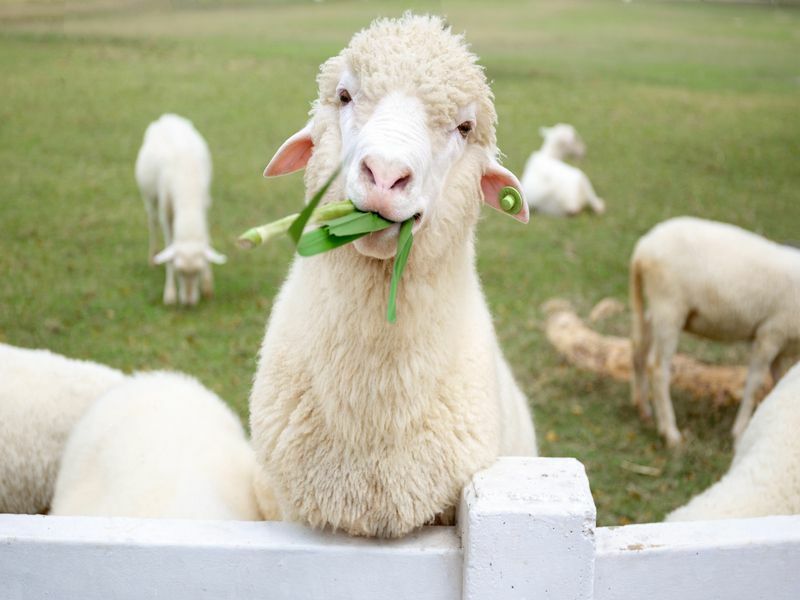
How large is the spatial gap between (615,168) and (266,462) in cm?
1168

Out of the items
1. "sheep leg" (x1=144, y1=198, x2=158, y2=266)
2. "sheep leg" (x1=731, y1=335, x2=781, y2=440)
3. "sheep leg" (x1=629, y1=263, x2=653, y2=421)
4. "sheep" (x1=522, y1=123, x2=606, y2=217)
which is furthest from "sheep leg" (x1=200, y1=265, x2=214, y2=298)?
"sheep" (x1=522, y1=123, x2=606, y2=217)

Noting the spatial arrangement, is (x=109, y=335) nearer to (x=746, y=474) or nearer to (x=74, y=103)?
(x=746, y=474)

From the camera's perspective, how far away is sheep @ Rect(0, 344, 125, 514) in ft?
11.8

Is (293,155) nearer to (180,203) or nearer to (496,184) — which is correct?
(496,184)

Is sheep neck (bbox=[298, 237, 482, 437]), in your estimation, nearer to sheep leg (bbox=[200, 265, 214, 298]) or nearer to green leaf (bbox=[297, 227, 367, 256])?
green leaf (bbox=[297, 227, 367, 256])

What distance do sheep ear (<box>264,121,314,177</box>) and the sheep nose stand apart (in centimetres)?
62

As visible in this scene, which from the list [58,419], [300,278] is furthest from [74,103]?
[300,278]

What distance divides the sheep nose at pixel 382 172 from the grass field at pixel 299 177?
10.6 ft

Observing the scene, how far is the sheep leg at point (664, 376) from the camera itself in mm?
5730

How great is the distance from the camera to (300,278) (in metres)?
2.60

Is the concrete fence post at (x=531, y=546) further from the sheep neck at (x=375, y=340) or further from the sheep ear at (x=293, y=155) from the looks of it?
the sheep ear at (x=293, y=155)

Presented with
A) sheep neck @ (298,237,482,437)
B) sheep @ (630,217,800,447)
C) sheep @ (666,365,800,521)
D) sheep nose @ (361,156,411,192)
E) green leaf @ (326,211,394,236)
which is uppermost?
sheep nose @ (361,156,411,192)

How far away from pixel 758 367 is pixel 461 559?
418cm

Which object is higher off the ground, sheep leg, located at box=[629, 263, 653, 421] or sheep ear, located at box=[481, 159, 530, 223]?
sheep ear, located at box=[481, 159, 530, 223]
